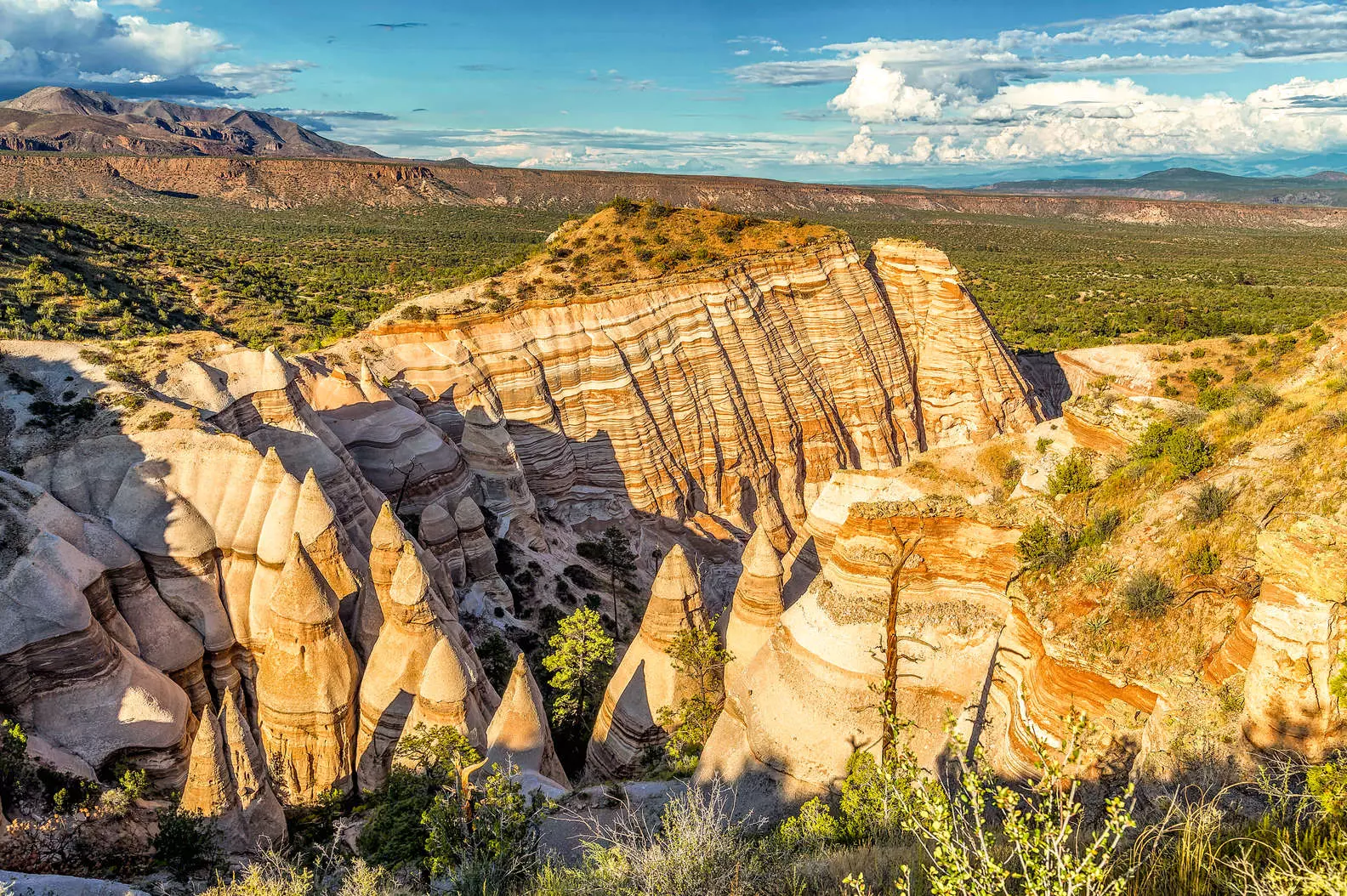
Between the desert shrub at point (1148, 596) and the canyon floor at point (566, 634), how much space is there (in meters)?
0.06

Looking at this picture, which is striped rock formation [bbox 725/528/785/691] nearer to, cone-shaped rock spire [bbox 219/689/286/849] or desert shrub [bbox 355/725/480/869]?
desert shrub [bbox 355/725/480/869]

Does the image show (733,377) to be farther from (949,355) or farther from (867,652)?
(867,652)

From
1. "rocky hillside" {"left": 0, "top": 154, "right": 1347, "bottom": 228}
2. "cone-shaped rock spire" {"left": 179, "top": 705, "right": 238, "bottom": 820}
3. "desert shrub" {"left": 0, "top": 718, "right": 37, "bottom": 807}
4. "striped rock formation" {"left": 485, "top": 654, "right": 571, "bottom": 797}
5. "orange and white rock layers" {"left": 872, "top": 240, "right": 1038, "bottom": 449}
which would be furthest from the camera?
"rocky hillside" {"left": 0, "top": 154, "right": 1347, "bottom": 228}

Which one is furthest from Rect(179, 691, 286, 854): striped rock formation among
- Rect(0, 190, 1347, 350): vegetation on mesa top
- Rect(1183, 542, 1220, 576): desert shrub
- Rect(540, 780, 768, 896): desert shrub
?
Rect(0, 190, 1347, 350): vegetation on mesa top

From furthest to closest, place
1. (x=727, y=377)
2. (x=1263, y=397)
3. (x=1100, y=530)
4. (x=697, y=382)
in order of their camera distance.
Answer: (x=727, y=377) < (x=697, y=382) < (x=1263, y=397) < (x=1100, y=530)

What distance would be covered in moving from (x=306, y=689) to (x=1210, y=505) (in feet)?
57.8

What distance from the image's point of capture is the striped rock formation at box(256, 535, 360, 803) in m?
17.1

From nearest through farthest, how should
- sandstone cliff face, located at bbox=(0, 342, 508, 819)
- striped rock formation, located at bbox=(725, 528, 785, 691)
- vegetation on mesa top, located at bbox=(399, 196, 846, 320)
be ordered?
sandstone cliff face, located at bbox=(0, 342, 508, 819), striped rock formation, located at bbox=(725, 528, 785, 691), vegetation on mesa top, located at bbox=(399, 196, 846, 320)

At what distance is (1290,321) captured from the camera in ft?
188

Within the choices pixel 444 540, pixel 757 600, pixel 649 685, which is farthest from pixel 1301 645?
pixel 444 540

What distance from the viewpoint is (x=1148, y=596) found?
10.5 metres

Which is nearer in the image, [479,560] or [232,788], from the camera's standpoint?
[232,788]

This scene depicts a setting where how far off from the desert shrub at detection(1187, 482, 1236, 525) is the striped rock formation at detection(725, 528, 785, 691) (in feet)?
32.9

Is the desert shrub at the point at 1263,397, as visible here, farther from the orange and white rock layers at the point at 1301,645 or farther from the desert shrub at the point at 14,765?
the desert shrub at the point at 14,765
